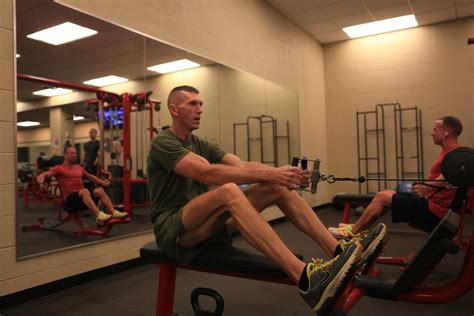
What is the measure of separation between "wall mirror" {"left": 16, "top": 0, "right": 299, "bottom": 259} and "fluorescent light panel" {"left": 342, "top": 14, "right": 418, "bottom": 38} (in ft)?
7.22

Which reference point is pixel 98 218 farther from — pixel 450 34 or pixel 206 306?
pixel 450 34

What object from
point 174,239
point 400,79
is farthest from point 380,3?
point 174,239

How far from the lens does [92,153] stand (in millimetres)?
3277

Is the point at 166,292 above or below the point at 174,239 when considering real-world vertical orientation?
below

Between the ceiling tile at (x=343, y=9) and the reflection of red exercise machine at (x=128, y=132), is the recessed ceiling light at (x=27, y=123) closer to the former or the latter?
the reflection of red exercise machine at (x=128, y=132)

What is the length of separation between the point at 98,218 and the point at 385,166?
470 cm

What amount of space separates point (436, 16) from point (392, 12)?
0.75 m

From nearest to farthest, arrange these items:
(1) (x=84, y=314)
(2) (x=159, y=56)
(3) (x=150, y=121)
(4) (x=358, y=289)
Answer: (4) (x=358, y=289)
(1) (x=84, y=314)
(2) (x=159, y=56)
(3) (x=150, y=121)

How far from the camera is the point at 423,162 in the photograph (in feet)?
19.4

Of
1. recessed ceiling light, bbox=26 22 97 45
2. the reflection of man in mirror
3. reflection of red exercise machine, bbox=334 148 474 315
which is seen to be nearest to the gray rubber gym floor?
reflection of red exercise machine, bbox=334 148 474 315

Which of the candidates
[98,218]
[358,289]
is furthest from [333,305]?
[98,218]

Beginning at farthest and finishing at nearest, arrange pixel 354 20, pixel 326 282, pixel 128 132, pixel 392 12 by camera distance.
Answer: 1. pixel 354 20
2. pixel 392 12
3. pixel 128 132
4. pixel 326 282

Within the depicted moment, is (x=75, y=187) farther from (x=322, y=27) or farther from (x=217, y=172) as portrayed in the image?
(x=322, y=27)

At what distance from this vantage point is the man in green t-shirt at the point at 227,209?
1356 millimetres
